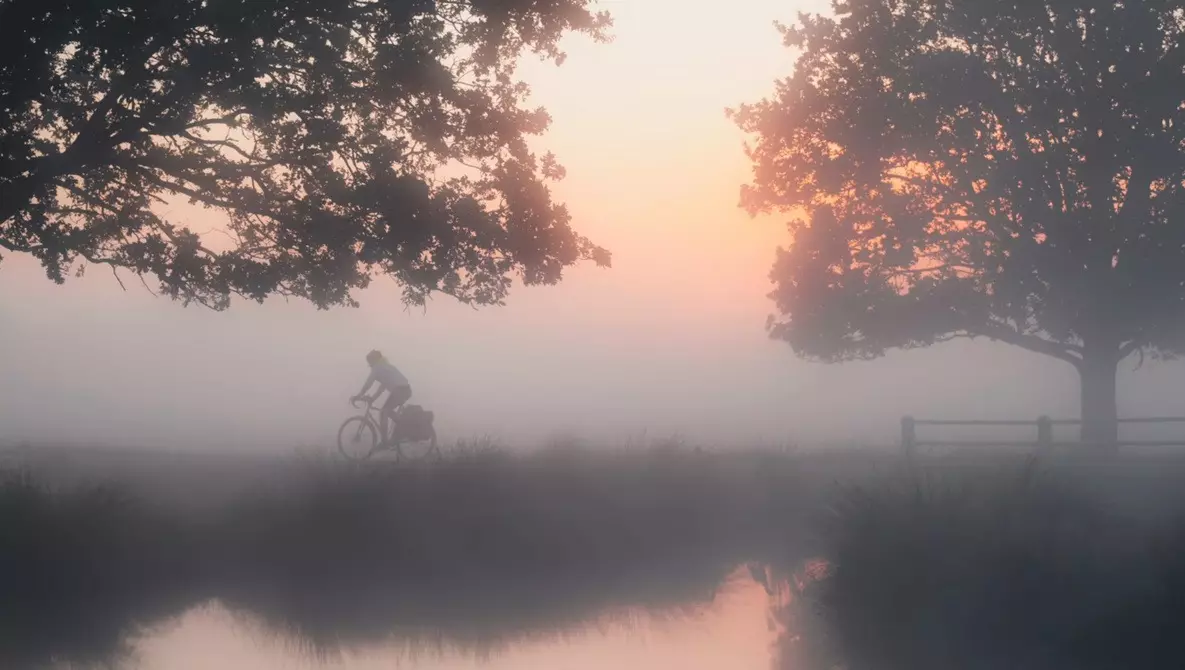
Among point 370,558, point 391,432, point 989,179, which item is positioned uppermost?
point 989,179

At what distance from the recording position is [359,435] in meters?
22.9

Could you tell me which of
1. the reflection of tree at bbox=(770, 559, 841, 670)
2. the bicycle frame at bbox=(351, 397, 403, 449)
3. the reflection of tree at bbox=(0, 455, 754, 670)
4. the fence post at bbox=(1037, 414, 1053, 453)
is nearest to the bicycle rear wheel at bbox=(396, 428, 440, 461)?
the bicycle frame at bbox=(351, 397, 403, 449)

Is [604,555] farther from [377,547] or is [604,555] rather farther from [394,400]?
[394,400]

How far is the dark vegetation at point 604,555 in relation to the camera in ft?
35.7

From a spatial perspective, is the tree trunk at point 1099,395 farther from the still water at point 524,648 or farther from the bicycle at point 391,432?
the still water at point 524,648

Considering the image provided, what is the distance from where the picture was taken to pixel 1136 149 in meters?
28.7

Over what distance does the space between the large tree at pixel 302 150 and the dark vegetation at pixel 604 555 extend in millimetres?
3030

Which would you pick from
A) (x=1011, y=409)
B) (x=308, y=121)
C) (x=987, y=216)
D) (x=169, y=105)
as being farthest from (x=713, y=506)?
(x=1011, y=409)

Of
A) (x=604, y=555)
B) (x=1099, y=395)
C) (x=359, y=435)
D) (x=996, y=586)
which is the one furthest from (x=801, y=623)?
(x=1099, y=395)

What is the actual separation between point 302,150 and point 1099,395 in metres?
23.7

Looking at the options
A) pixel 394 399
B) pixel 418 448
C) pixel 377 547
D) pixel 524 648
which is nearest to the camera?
pixel 524 648

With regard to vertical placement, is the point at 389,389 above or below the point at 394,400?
above

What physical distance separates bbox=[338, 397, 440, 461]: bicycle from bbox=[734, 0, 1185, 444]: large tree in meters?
14.0

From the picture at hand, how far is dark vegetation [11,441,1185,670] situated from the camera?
428 inches
